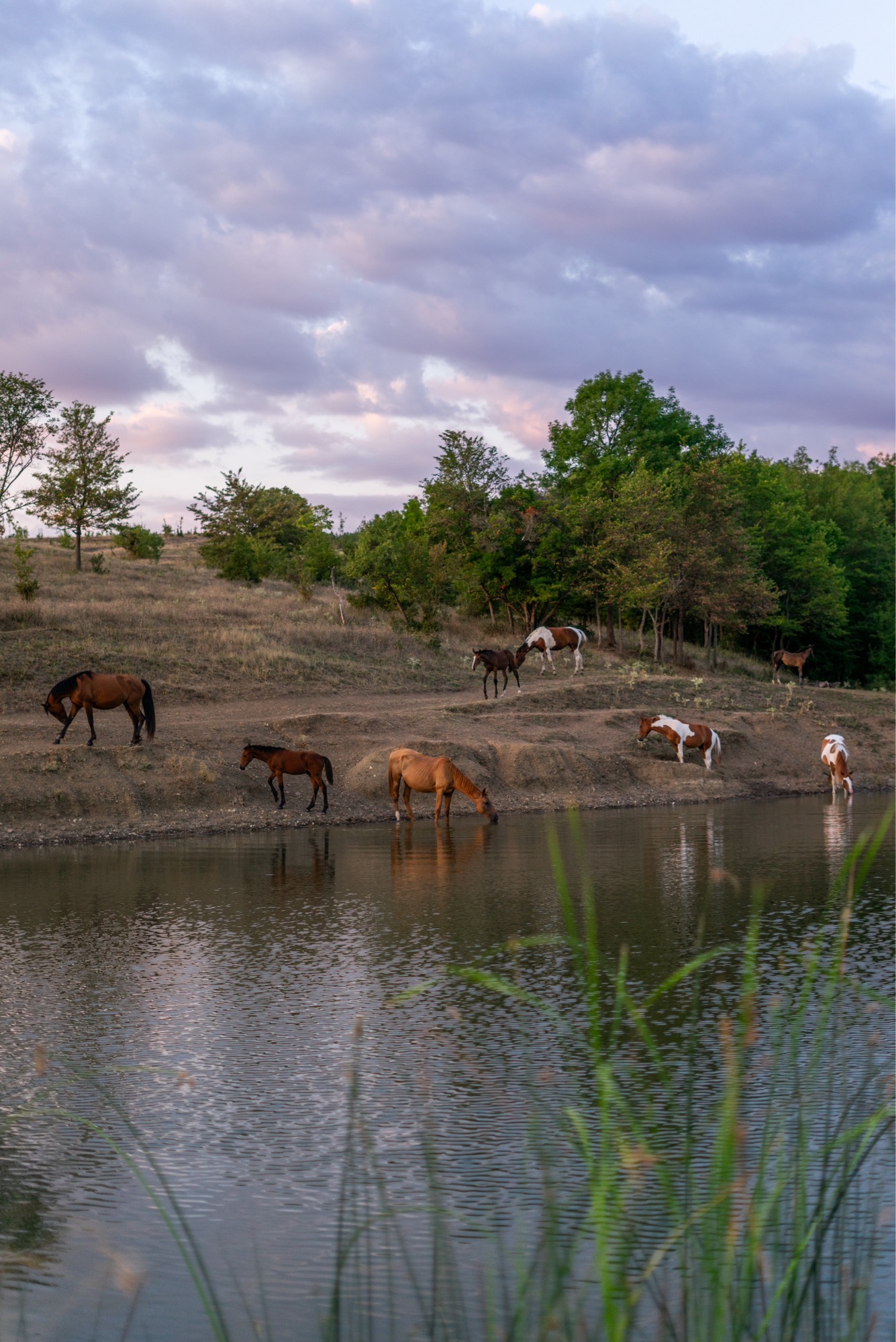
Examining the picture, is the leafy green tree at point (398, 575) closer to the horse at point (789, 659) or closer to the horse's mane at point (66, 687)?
the horse at point (789, 659)

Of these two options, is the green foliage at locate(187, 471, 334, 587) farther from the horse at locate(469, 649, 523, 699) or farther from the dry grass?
the horse at locate(469, 649, 523, 699)

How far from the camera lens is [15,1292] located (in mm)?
5535

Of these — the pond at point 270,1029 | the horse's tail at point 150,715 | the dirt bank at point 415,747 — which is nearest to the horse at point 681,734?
the dirt bank at point 415,747

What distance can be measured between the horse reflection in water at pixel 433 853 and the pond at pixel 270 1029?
0.38 ft

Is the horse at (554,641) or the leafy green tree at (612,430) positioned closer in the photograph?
the horse at (554,641)

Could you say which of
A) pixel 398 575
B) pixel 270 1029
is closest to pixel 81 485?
pixel 398 575

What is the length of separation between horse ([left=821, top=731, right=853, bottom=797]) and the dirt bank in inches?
56.7

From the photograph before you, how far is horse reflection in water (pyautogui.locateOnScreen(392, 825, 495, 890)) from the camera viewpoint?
718 inches

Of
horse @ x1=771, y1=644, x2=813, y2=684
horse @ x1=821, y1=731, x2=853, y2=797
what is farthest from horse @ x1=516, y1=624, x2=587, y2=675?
horse @ x1=771, y1=644, x2=813, y2=684

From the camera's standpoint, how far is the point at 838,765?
109 feet

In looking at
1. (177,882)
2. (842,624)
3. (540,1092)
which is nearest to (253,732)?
(177,882)

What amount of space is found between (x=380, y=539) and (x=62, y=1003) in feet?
141

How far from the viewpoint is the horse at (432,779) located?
2558 cm

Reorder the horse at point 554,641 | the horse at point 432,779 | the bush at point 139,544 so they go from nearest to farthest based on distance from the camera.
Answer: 1. the horse at point 432,779
2. the horse at point 554,641
3. the bush at point 139,544
